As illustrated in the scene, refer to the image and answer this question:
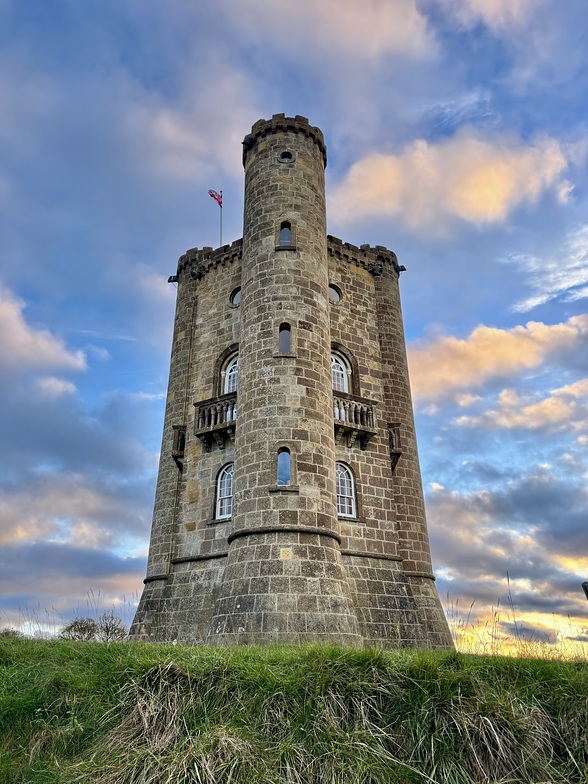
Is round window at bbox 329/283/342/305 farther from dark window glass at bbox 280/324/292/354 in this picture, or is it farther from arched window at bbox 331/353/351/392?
dark window glass at bbox 280/324/292/354

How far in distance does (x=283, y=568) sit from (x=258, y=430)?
12.5ft

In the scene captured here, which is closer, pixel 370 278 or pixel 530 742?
pixel 530 742

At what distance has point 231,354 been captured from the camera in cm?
2098

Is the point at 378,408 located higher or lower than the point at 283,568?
higher

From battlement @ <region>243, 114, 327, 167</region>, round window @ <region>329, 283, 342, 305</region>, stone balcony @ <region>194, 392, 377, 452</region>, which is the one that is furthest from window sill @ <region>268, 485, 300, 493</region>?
battlement @ <region>243, 114, 327, 167</region>

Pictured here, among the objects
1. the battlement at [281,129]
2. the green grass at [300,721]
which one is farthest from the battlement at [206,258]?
the green grass at [300,721]

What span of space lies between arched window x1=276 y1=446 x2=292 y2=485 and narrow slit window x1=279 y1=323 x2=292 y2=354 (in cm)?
315

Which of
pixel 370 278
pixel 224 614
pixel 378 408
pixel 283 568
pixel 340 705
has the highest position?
pixel 370 278

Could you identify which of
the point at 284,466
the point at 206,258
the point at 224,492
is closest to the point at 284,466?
the point at 284,466

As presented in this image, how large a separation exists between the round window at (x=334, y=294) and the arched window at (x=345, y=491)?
651 centimetres

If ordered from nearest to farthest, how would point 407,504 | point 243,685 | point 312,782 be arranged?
point 312,782 < point 243,685 < point 407,504

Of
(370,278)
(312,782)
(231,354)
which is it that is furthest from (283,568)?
(370,278)

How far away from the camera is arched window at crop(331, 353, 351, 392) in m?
20.5

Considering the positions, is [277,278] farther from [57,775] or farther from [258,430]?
[57,775]
